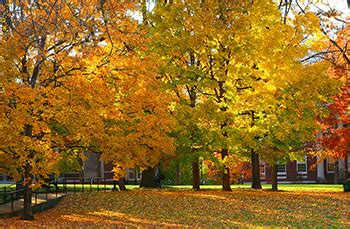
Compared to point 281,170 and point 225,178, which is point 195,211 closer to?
point 225,178

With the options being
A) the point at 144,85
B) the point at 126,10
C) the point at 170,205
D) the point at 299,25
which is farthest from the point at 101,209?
the point at 299,25

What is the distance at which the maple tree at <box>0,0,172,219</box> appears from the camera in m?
16.9

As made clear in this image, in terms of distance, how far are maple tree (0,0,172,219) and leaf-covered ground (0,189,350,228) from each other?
5.62ft

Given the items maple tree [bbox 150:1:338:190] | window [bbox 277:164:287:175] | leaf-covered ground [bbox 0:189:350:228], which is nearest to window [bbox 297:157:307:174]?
window [bbox 277:164:287:175]

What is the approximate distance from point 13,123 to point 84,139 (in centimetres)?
234

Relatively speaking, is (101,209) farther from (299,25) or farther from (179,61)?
(299,25)

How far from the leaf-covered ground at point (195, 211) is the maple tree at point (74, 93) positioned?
1712mm

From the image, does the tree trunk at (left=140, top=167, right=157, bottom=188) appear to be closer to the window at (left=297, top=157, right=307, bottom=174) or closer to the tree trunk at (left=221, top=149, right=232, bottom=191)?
the tree trunk at (left=221, top=149, right=232, bottom=191)

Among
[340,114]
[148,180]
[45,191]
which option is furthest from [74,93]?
[148,180]

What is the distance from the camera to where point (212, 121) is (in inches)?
996

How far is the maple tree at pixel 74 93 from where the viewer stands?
16859 mm

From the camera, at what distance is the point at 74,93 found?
17516 mm

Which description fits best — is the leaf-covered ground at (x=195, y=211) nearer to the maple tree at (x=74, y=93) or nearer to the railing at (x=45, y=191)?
the railing at (x=45, y=191)

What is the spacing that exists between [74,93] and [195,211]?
5.97 m
